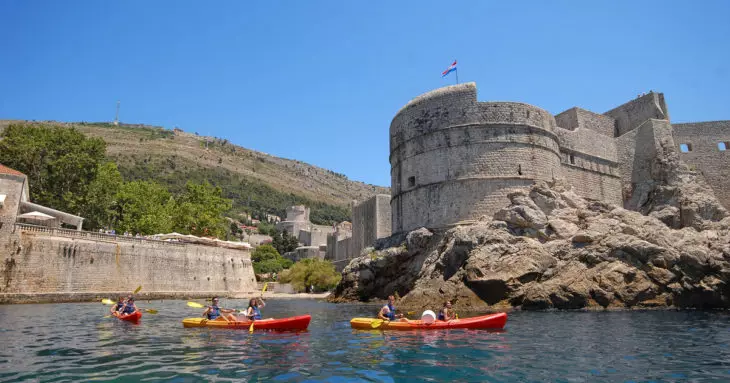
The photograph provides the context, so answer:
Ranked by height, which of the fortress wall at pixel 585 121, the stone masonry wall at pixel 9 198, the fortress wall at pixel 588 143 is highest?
the fortress wall at pixel 585 121

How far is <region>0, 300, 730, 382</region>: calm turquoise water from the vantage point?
6934 mm

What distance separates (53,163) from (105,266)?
937 centimetres

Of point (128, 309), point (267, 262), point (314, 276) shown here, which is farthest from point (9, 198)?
point (267, 262)

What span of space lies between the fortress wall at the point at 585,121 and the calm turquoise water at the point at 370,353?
1596 centimetres

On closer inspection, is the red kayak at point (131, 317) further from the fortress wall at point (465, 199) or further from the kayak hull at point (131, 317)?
the fortress wall at point (465, 199)

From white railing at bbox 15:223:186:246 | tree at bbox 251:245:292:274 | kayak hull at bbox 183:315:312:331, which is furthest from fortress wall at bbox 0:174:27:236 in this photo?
tree at bbox 251:245:292:274

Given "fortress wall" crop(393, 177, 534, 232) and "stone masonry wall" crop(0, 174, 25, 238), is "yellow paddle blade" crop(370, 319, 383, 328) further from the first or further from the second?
"stone masonry wall" crop(0, 174, 25, 238)

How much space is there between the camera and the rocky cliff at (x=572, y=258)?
1811 cm

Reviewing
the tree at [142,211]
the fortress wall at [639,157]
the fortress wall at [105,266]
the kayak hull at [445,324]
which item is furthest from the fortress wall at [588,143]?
the tree at [142,211]

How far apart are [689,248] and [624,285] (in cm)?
406

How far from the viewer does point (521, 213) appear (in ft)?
68.6

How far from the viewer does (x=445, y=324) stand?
12000mm

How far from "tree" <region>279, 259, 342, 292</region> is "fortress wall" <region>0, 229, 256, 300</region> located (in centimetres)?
806

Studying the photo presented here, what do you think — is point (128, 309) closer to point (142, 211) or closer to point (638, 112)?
point (142, 211)
